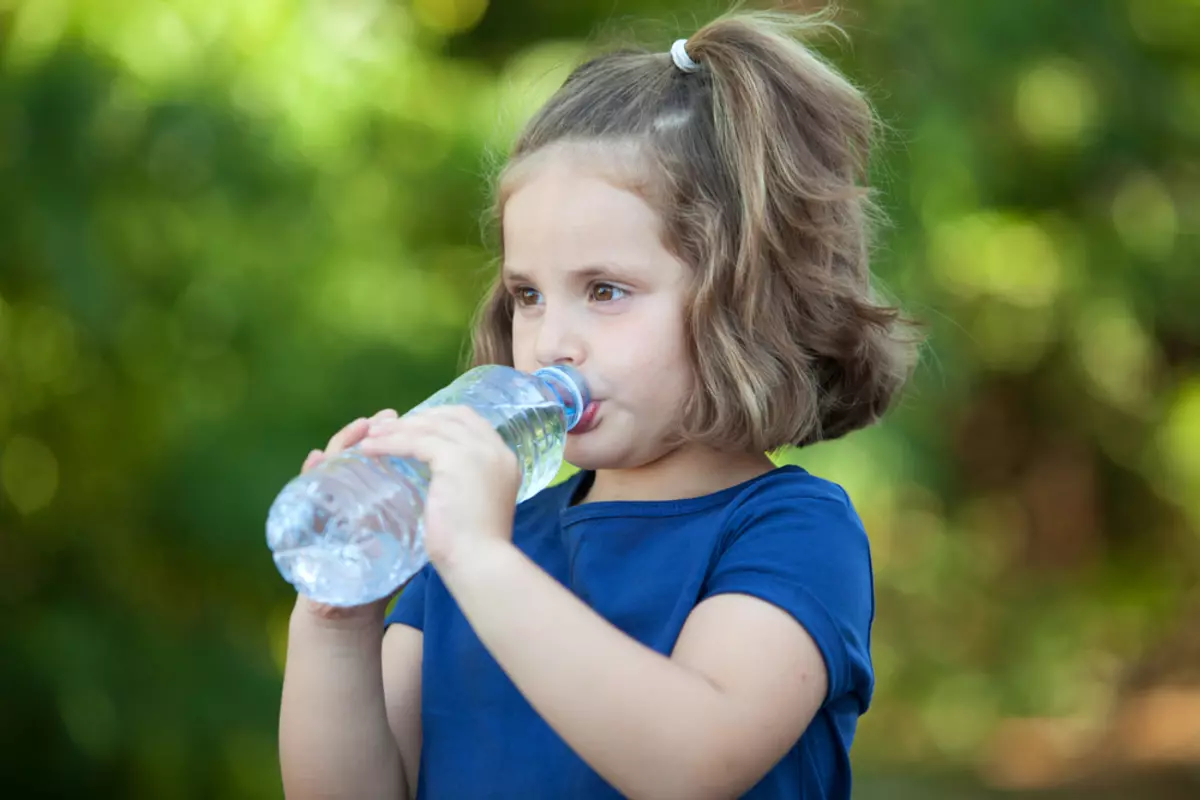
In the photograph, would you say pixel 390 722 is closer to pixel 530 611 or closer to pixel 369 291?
pixel 530 611

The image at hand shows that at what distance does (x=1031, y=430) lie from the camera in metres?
4.49

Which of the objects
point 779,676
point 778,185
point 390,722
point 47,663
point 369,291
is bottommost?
point 47,663

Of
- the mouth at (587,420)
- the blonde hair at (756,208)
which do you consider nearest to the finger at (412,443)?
the mouth at (587,420)

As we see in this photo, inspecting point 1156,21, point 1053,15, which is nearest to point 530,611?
point 1053,15

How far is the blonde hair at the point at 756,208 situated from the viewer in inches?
53.1

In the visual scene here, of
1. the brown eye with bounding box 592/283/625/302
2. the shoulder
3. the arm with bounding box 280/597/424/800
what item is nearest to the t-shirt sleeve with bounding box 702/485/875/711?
the shoulder

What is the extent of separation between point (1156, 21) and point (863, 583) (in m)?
2.81

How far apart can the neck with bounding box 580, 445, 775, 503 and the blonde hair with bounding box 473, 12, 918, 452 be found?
3cm

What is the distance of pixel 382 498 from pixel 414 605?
11.6 inches

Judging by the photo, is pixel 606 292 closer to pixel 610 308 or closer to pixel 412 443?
pixel 610 308

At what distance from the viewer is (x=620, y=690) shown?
1.10 meters

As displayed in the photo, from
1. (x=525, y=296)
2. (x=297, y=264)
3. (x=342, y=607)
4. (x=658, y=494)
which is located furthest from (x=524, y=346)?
(x=297, y=264)

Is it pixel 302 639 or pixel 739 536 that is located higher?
pixel 739 536

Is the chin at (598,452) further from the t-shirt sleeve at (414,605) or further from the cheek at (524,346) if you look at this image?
the t-shirt sleeve at (414,605)
